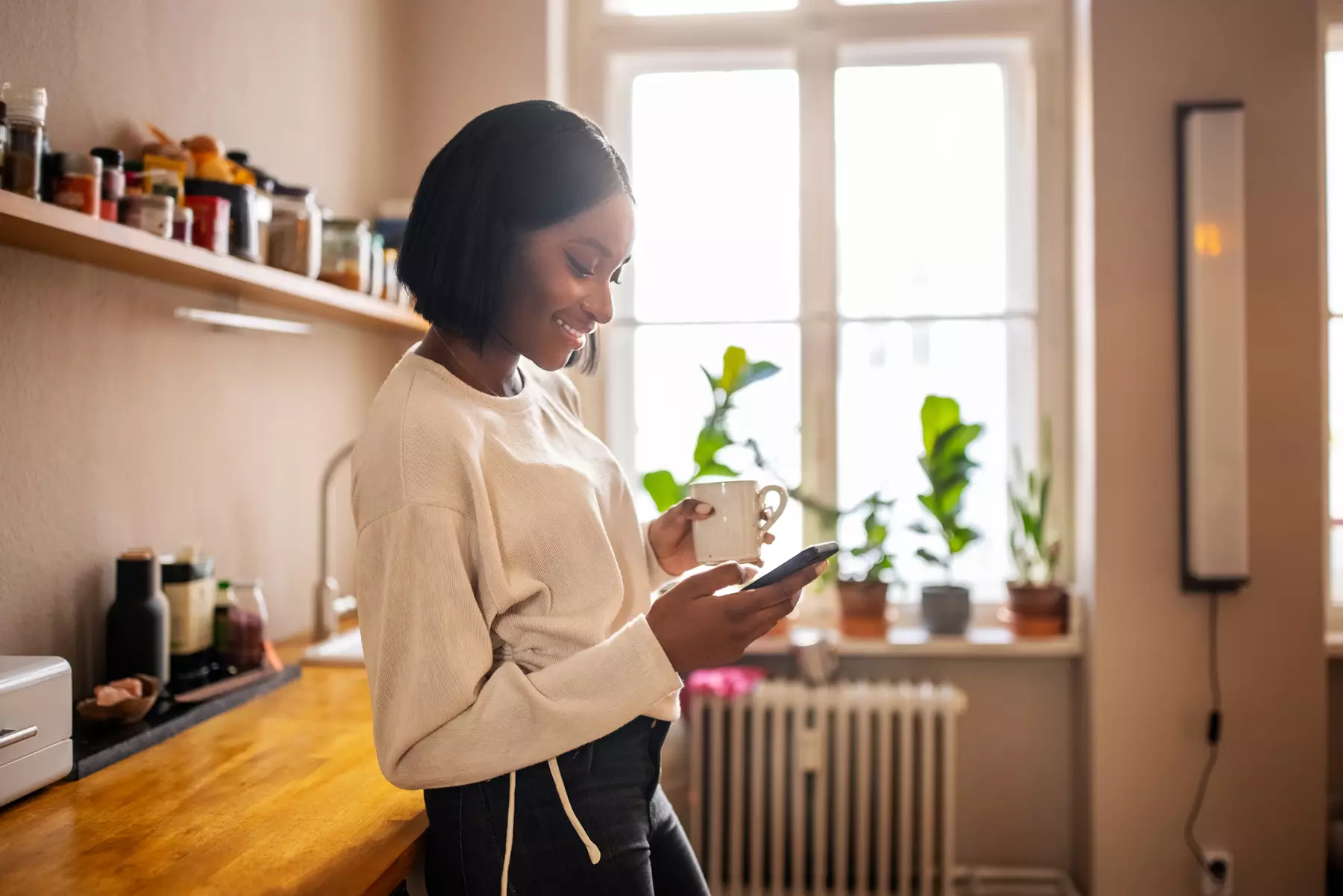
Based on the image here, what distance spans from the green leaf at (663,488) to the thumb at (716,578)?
1.35m

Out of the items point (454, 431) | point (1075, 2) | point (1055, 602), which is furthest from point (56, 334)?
point (1075, 2)

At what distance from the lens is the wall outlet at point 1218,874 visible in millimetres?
2268

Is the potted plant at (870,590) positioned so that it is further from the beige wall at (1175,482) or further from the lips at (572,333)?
the lips at (572,333)

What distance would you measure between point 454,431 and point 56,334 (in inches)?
33.2

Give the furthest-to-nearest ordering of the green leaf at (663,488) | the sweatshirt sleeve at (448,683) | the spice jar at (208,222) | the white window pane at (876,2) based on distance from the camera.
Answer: the white window pane at (876,2)
the green leaf at (663,488)
the spice jar at (208,222)
the sweatshirt sleeve at (448,683)

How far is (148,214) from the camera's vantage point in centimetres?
→ 134

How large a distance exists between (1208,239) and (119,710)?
233 centimetres

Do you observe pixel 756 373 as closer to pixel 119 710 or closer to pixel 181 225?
pixel 181 225

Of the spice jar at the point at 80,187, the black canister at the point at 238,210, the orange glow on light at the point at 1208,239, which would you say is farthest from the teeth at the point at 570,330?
the orange glow on light at the point at 1208,239

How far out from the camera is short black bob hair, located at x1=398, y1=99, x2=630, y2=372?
37.9 inches

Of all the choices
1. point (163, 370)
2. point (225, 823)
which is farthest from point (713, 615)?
point (163, 370)

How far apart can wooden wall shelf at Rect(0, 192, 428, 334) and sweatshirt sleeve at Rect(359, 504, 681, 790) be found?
621 mm

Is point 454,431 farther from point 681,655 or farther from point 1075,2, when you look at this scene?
point 1075,2

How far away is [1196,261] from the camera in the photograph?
2.21 meters
